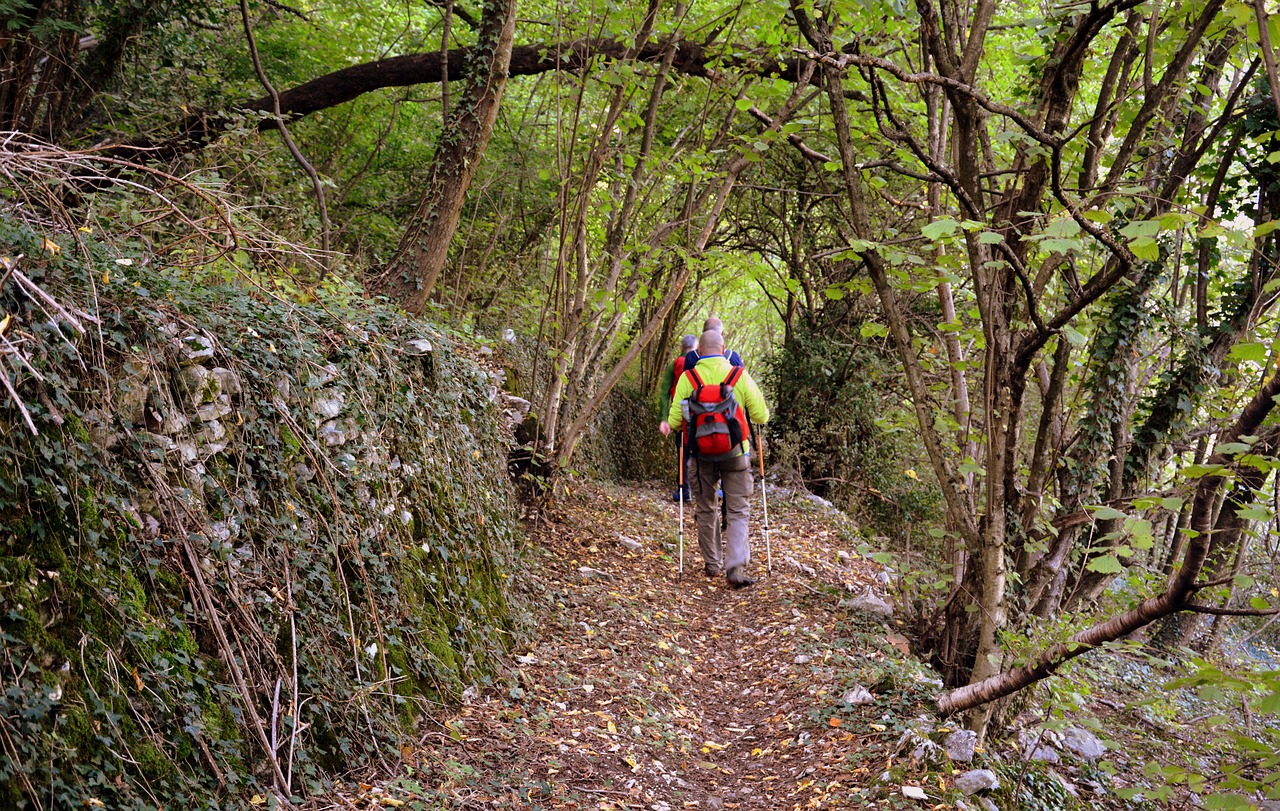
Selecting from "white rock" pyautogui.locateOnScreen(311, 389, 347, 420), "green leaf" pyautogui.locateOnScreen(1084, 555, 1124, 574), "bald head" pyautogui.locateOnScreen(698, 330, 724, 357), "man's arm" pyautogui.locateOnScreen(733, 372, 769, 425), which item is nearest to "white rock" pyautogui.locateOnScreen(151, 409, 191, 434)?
"white rock" pyautogui.locateOnScreen(311, 389, 347, 420)

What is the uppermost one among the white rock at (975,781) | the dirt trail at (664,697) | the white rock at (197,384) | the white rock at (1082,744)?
the white rock at (197,384)

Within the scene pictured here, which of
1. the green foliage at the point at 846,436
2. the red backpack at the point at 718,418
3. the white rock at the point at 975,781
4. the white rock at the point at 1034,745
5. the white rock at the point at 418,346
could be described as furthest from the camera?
the green foliage at the point at 846,436

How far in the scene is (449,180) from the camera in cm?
696

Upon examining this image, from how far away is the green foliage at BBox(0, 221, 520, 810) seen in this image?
2.51 metres

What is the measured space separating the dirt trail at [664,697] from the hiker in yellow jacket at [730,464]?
1.41ft

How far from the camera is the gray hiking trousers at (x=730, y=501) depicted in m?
7.88

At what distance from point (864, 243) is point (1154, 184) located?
3.28 metres

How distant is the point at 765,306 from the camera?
18.1 m

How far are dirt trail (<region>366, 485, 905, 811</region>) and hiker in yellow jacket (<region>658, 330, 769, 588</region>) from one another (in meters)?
0.43

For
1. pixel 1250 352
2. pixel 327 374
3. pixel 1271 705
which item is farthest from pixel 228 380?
pixel 1271 705

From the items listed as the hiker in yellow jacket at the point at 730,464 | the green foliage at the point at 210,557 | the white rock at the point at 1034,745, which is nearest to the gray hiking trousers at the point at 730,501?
the hiker in yellow jacket at the point at 730,464

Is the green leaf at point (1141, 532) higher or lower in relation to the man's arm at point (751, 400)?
higher

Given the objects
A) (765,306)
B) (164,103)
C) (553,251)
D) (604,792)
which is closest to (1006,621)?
(604,792)

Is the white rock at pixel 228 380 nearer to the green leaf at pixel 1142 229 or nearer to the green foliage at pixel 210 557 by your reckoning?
the green foliage at pixel 210 557
